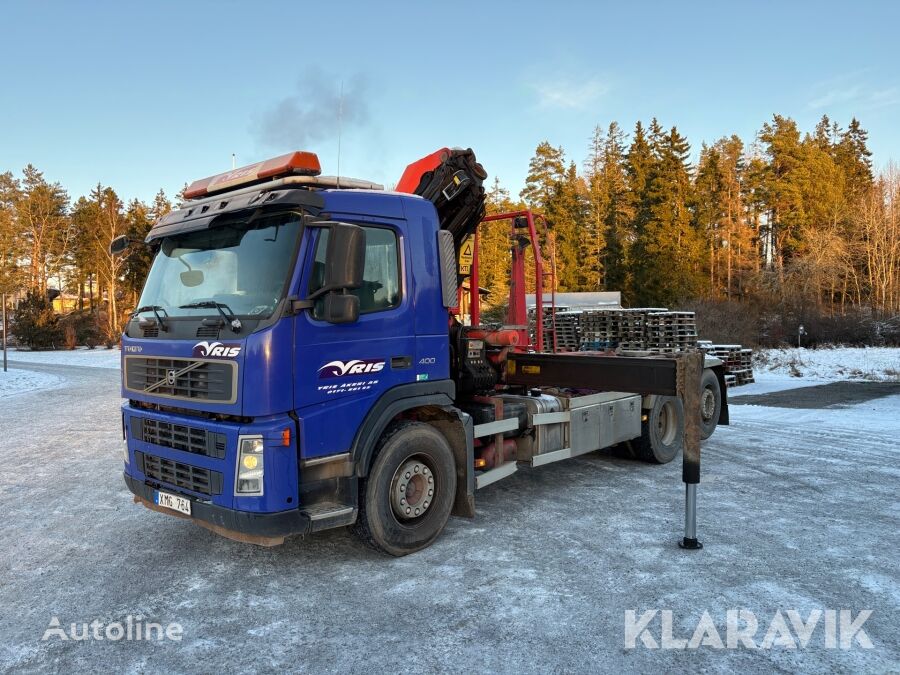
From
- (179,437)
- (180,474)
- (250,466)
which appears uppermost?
(179,437)

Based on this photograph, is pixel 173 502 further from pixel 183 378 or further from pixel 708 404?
pixel 708 404

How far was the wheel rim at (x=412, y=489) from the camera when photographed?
4723 millimetres

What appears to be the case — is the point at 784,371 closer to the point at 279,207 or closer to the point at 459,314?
the point at 459,314

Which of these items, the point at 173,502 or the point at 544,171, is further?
the point at 544,171

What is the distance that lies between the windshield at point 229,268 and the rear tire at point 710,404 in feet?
22.4

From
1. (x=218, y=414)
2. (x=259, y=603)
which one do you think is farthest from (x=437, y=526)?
(x=218, y=414)

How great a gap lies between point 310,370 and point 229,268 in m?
1.02

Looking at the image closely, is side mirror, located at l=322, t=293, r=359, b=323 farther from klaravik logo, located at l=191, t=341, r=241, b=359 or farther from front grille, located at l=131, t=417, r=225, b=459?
front grille, located at l=131, t=417, r=225, b=459

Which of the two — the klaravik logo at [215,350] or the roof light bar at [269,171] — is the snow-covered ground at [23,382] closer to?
the roof light bar at [269,171]

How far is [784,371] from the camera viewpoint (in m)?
21.6

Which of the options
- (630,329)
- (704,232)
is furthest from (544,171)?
(630,329)

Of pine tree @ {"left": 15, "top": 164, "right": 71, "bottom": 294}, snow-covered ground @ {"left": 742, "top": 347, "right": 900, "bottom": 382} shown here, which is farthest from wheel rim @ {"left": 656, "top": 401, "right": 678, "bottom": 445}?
pine tree @ {"left": 15, "top": 164, "right": 71, "bottom": 294}

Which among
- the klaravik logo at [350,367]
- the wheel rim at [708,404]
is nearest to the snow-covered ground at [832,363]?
the wheel rim at [708,404]

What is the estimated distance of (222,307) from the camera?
4.24 m
